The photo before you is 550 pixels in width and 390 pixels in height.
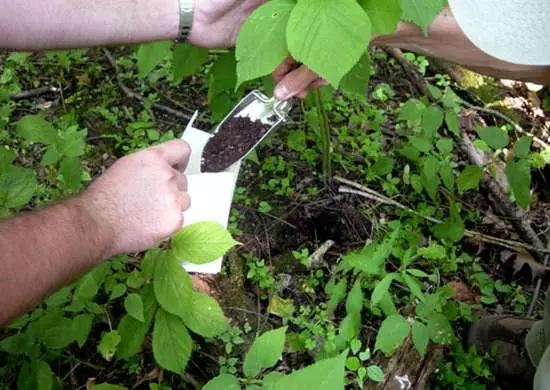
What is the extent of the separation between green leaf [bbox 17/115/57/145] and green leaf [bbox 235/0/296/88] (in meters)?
0.95

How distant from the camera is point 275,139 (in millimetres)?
3275

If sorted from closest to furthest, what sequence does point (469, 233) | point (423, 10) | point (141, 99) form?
point (423, 10) → point (469, 233) → point (141, 99)

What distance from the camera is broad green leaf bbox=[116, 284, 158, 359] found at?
6.89ft

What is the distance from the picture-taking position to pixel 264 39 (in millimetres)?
1608

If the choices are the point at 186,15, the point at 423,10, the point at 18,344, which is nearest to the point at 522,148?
the point at 423,10

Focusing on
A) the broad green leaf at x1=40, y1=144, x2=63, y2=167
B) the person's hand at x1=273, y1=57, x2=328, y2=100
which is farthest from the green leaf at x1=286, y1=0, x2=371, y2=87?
the broad green leaf at x1=40, y1=144, x2=63, y2=167

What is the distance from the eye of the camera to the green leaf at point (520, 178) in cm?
268

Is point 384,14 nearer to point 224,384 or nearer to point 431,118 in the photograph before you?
point 224,384

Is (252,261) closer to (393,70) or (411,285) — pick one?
(411,285)

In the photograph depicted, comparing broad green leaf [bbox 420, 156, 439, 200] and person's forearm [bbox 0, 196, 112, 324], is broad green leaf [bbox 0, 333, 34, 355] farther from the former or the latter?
broad green leaf [bbox 420, 156, 439, 200]

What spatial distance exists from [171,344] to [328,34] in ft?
3.51

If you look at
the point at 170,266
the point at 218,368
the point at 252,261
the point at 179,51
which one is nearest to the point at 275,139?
the point at 252,261

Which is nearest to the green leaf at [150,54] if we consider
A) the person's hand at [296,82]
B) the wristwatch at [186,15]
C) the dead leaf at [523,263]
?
the wristwatch at [186,15]

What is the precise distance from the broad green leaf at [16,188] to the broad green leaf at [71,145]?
0.84 feet
